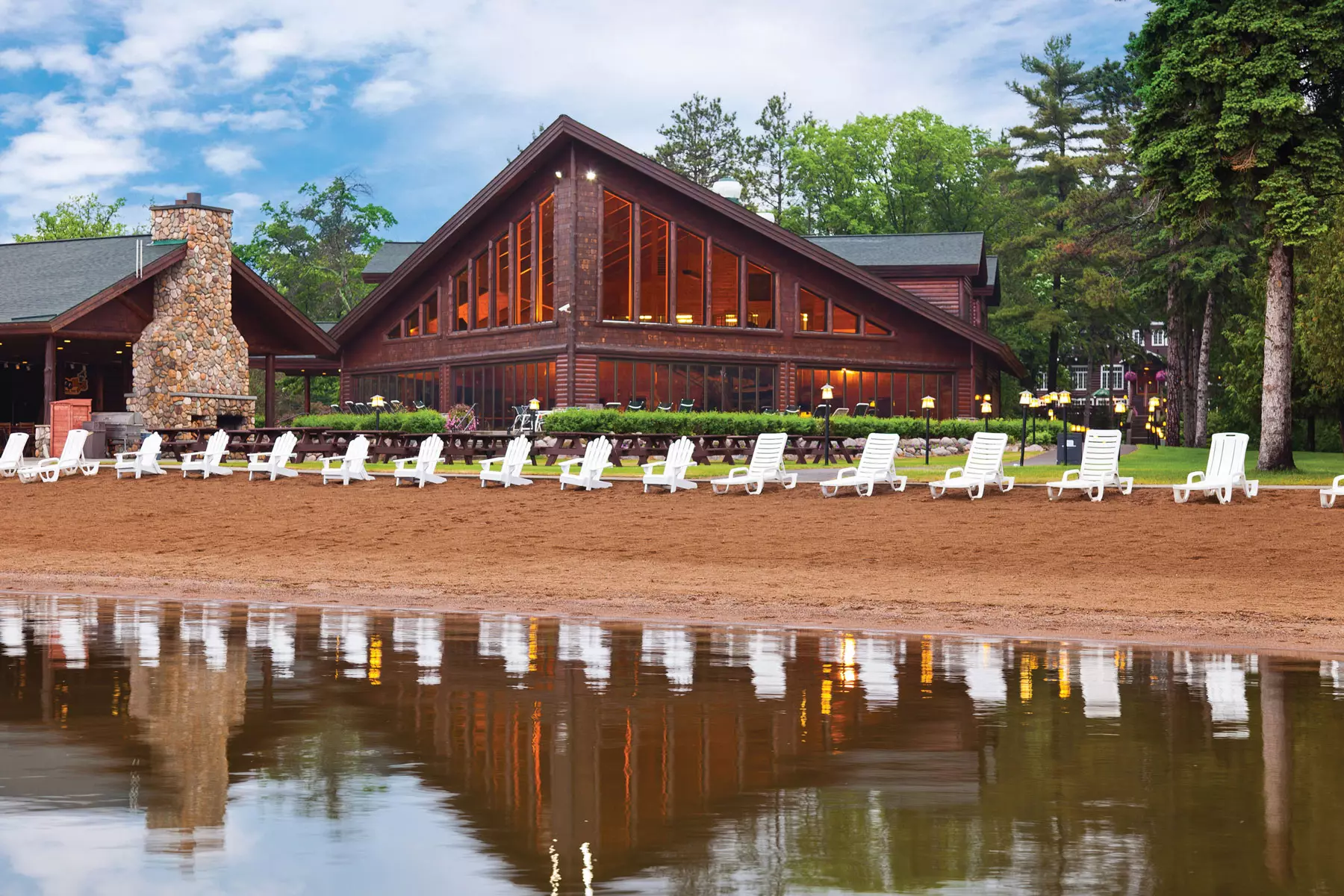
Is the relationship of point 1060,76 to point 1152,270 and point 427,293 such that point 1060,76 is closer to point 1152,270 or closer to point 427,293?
point 1152,270

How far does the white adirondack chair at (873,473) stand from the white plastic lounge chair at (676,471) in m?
2.31

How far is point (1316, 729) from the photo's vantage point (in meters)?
7.89

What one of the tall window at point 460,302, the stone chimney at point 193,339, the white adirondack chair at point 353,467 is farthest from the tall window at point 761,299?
the white adirondack chair at point 353,467

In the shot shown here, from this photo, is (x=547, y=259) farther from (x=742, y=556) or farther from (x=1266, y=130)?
(x=742, y=556)

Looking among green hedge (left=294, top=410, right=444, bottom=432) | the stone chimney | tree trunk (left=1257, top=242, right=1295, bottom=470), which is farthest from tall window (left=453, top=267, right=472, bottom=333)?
tree trunk (left=1257, top=242, right=1295, bottom=470)

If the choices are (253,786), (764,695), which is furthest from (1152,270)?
(253,786)

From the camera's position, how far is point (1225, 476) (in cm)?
2038

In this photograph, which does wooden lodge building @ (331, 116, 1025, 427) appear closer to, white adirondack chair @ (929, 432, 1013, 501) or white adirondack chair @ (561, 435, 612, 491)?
white adirondack chair @ (561, 435, 612, 491)

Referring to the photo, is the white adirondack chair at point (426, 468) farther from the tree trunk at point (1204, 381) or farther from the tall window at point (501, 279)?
the tree trunk at point (1204, 381)

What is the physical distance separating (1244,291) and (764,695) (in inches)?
1527

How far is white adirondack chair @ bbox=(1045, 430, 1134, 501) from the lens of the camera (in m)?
21.0

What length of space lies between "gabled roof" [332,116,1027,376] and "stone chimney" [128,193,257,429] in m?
7.81

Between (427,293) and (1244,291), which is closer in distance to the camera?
(1244,291)

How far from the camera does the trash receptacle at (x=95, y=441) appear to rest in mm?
32656
